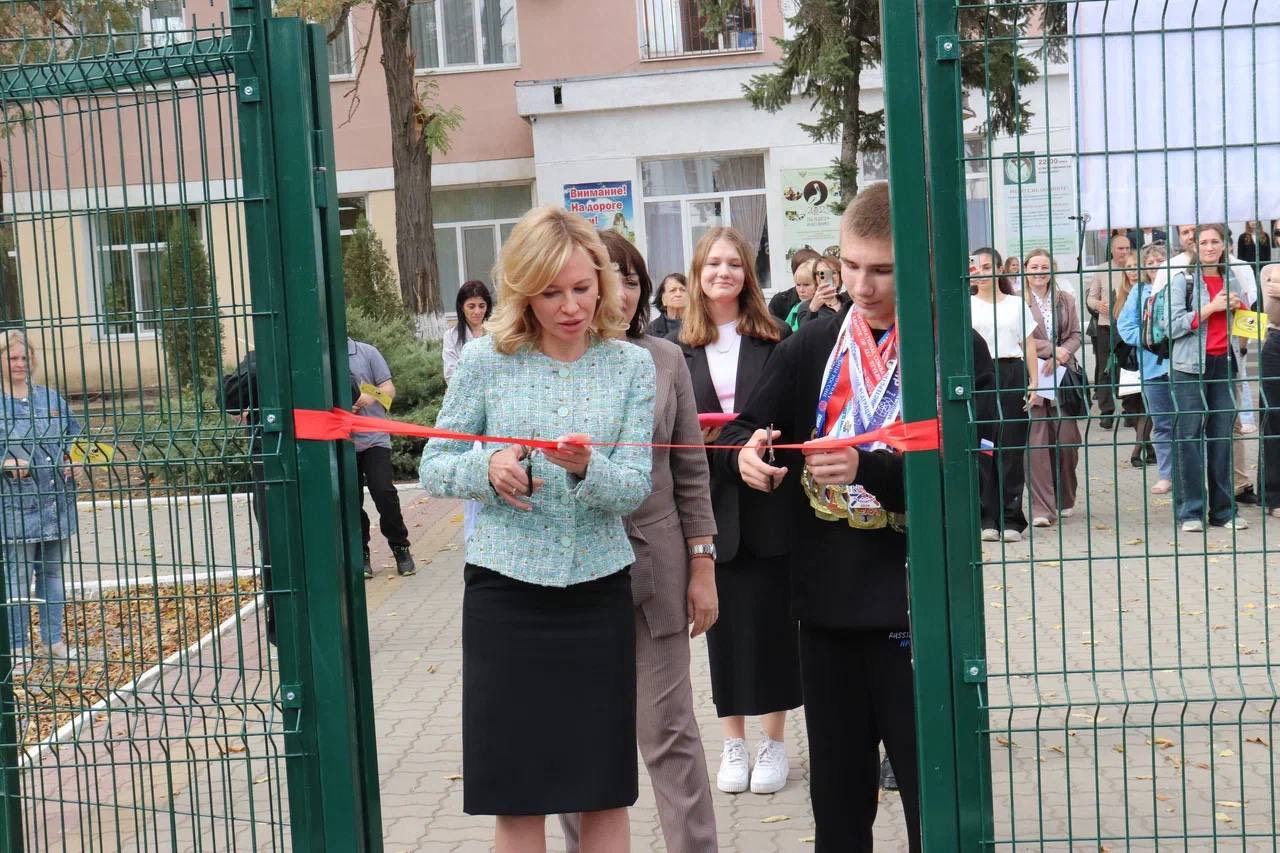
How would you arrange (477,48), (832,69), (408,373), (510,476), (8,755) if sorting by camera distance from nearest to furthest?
1. (510,476)
2. (8,755)
3. (832,69)
4. (408,373)
5. (477,48)

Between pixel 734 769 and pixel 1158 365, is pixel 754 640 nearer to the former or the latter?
pixel 734 769

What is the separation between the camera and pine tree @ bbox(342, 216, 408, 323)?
2164cm

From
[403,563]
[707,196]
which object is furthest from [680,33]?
[403,563]

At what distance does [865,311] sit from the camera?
3570 mm

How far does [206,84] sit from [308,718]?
5.25 feet

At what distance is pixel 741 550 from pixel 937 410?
1951 millimetres

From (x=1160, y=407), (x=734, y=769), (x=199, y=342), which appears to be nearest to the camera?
(x=1160, y=407)

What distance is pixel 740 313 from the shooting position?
17.9 feet

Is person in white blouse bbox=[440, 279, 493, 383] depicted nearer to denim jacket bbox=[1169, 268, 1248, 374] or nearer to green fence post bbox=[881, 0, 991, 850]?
green fence post bbox=[881, 0, 991, 850]

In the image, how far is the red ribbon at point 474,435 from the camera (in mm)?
3285

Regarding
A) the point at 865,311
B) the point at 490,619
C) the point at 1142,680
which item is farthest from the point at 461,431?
the point at 1142,680

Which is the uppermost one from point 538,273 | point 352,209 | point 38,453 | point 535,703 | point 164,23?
point 352,209

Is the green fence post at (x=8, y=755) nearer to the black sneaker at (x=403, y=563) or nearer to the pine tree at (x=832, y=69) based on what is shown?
the black sneaker at (x=403, y=563)

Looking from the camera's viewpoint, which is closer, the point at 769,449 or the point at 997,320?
the point at 997,320
